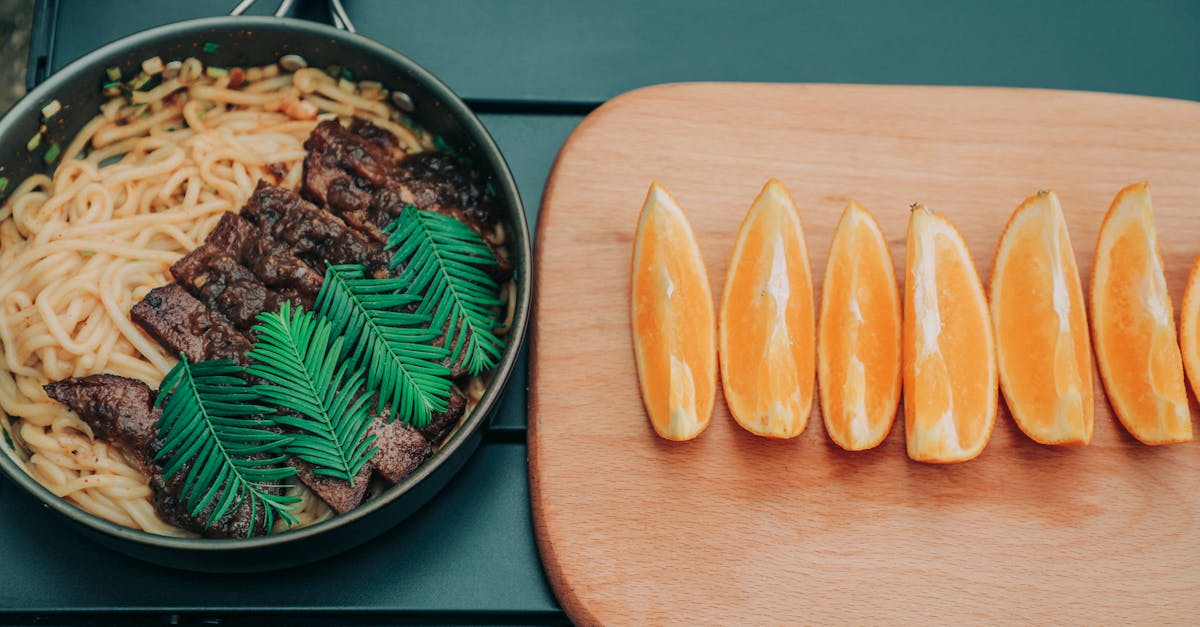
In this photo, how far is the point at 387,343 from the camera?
2.01 meters

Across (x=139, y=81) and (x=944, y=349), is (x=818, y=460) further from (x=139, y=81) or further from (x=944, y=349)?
(x=139, y=81)

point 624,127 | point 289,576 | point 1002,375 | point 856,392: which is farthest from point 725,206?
point 289,576

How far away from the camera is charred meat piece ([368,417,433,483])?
1996mm

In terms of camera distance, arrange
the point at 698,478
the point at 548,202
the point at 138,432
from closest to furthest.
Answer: the point at 138,432, the point at 698,478, the point at 548,202

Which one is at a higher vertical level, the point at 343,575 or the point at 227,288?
the point at 227,288

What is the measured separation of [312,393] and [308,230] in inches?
16.3

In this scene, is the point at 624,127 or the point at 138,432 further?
the point at 624,127

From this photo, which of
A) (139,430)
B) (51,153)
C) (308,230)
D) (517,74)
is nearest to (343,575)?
(139,430)

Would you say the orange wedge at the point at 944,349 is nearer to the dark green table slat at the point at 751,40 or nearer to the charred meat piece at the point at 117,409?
the dark green table slat at the point at 751,40

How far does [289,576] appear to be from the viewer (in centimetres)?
218

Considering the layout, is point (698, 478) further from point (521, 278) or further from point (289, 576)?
point (289, 576)

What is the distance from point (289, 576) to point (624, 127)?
4.46ft

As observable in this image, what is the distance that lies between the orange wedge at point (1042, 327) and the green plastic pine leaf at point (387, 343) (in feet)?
4.29

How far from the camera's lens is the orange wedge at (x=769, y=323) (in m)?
2.06
